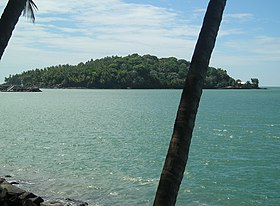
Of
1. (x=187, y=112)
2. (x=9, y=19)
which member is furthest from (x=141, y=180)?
(x=187, y=112)

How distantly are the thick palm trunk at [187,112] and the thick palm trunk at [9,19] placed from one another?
7.68ft

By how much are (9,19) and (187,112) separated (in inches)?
102

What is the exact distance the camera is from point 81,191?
21891mm

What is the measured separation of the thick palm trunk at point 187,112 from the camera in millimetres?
3904

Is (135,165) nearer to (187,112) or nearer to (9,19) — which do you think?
(9,19)

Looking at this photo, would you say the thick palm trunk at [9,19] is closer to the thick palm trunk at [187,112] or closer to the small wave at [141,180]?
the thick palm trunk at [187,112]

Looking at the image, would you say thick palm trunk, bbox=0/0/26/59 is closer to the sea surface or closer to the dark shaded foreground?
the dark shaded foreground

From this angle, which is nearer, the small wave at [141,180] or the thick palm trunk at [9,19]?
the thick palm trunk at [9,19]

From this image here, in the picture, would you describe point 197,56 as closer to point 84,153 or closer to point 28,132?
point 84,153

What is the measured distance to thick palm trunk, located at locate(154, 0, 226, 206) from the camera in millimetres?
3904

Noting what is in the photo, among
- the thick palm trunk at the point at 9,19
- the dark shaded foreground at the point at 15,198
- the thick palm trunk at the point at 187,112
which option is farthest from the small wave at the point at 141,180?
the thick palm trunk at the point at 187,112

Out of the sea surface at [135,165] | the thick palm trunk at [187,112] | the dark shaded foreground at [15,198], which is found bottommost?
the sea surface at [135,165]

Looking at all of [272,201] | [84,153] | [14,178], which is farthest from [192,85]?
[84,153]

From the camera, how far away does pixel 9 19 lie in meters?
5.12
